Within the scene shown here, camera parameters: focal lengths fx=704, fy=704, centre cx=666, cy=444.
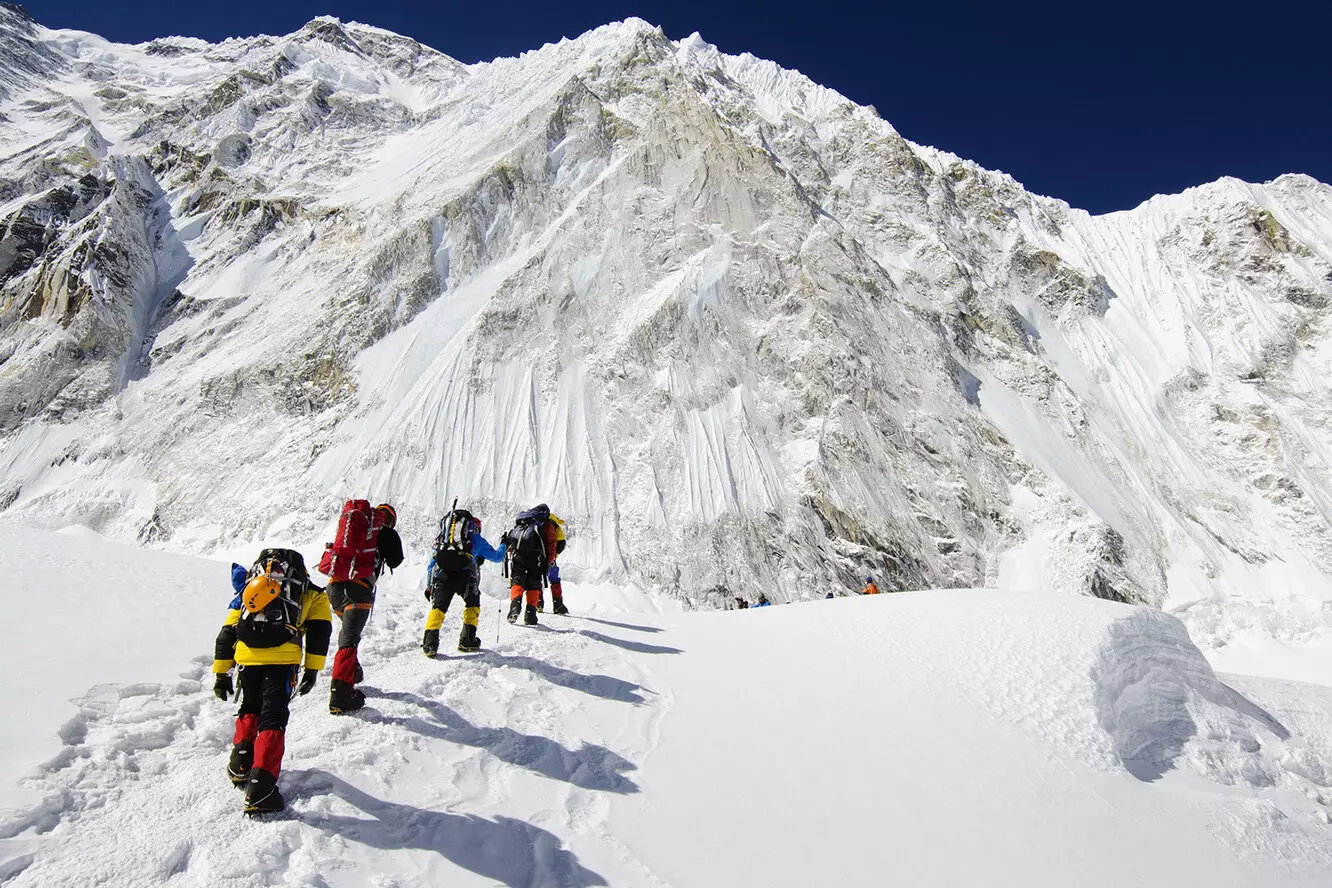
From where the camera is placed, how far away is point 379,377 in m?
32.6

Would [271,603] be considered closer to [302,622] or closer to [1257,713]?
[302,622]

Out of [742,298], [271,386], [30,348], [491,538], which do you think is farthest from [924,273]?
[30,348]

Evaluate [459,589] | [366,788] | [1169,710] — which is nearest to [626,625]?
[459,589]

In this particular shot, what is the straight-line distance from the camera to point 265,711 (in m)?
4.54

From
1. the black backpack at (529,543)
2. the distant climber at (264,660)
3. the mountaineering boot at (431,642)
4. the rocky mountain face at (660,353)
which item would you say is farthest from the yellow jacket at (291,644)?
the rocky mountain face at (660,353)

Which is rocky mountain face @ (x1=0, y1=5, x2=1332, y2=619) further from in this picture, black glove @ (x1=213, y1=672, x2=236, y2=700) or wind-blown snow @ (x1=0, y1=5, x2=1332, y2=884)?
black glove @ (x1=213, y1=672, x2=236, y2=700)

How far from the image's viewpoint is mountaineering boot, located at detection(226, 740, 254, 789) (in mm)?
4422

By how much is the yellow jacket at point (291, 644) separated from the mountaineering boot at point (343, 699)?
51 centimetres

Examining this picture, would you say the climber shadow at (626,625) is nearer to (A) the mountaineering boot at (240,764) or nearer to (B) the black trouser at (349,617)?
(B) the black trouser at (349,617)

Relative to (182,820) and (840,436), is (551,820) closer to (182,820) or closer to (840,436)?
(182,820)

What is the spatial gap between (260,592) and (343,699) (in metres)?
Answer: 1.46

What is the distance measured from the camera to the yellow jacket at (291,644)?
471 centimetres

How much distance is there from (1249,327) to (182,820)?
62.4 metres

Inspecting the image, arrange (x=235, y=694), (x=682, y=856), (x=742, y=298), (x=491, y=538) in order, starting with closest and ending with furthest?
(x=682, y=856) → (x=235, y=694) → (x=491, y=538) → (x=742, y=298)
